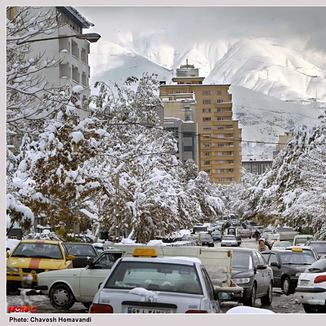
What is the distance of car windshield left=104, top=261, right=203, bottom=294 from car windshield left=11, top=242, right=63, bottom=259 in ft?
29.9

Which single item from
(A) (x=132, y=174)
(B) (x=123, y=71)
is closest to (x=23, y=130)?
(B) (x=123, y=71)

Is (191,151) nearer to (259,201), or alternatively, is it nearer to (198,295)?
(259,201)

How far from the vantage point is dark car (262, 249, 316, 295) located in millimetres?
22625

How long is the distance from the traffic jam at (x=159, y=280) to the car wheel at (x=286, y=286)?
2cm

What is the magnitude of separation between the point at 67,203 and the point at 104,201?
7.77 m

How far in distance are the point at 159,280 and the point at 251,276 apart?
26.5ft

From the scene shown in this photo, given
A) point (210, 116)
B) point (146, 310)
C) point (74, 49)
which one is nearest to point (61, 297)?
point (146, 310)

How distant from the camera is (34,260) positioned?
18797mm

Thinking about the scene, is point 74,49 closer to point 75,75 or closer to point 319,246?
point 75,75

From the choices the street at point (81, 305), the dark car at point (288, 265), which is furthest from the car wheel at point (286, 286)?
the street at point (81, 305)

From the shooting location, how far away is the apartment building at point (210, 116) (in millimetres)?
47375

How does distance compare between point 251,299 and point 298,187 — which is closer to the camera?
point 251,299

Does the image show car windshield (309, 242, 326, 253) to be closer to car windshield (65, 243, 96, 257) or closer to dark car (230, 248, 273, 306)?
car windshield (65, 243, 96, 257)

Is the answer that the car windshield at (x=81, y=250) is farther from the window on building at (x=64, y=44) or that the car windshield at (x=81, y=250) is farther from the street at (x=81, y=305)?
the window on building at (x=64, y=44)
